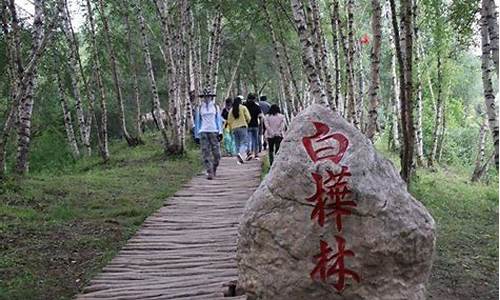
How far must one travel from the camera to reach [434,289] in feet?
20.1

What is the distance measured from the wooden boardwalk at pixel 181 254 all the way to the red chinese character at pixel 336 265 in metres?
1.13

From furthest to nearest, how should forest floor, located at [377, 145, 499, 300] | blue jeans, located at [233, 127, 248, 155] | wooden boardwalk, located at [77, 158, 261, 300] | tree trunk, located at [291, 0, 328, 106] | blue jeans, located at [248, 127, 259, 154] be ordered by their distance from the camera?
Answer: blue jeans, located at [248, 127, 259, 154], blue jeans, located at [233, 127, 248, 155], tree trunk, located at [291, 0, 328, 106], forest floor, located at [377, 145, 499, 300], wooden boardwalk, located at [77, 158, 261, 300]

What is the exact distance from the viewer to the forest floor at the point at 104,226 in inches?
243

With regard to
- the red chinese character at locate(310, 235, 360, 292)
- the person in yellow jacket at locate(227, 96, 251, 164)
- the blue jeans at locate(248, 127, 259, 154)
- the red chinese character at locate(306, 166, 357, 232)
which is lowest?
the red chinese character at locate(310, 235, 360, 292)

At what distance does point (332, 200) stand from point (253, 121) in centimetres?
896

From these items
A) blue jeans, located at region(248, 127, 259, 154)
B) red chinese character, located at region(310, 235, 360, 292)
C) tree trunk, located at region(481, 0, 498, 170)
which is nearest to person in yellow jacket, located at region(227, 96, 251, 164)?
blue jeans, located at region(248, 127, 259, 154)

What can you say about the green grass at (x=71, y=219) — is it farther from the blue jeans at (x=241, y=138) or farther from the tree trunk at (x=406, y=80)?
the tree trunk at (x=406, y=80)

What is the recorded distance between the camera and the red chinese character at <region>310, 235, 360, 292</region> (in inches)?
183

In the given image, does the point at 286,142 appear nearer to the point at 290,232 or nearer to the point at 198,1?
the point at 290,232

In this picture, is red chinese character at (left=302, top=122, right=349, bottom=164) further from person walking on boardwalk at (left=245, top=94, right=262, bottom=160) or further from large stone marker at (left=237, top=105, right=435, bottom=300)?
person walking on boardwalk at (left=245, top=94, right=262, bottom=160)

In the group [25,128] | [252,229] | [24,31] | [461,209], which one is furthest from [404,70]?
[24,31]

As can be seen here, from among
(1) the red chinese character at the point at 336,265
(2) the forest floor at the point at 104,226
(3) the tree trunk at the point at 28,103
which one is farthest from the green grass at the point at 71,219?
(1) the red chinese character at the point at 336,265

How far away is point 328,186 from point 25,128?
8260 mm

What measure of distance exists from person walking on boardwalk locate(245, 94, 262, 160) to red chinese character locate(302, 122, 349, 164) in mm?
8344
